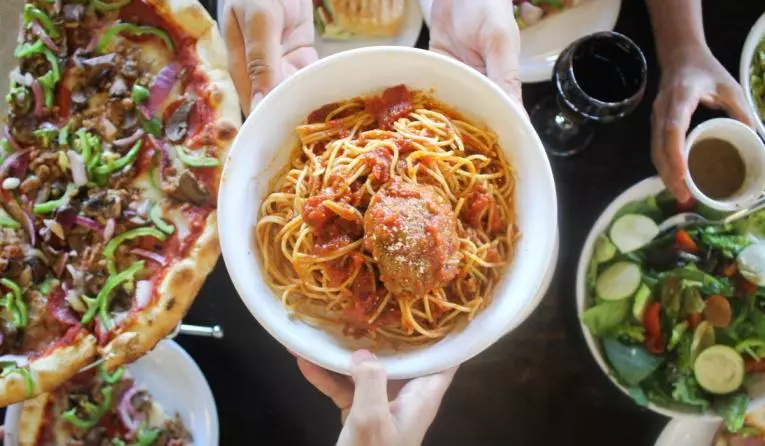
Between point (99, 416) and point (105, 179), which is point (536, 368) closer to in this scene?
point (99, 416)

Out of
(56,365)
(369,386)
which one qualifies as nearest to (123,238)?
(56,365)

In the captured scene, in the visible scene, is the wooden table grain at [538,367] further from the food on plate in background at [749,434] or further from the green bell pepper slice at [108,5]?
the green bell pepper slice at [108,5]

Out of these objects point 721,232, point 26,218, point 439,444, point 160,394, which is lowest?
point 439,444

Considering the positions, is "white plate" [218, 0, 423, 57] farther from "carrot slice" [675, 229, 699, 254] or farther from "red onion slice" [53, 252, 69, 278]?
"carrot slice" [675, 229, 699, 254]

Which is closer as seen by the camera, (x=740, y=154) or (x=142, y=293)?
(x=740, y=154)

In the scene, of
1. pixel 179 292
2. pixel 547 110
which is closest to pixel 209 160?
pixel 179 292

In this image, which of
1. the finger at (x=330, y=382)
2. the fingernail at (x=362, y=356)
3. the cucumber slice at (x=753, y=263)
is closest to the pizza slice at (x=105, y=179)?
the finger at (x=330, y=382)

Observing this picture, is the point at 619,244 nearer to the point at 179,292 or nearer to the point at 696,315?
→ the point at 696,315
